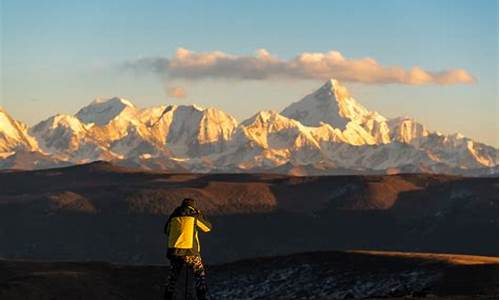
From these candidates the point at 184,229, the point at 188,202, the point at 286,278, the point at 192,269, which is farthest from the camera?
the point at 286,278

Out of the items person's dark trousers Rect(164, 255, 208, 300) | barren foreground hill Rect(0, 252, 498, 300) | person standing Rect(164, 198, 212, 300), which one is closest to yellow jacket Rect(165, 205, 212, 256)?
person standing Rect(164, 198, 212, 300)

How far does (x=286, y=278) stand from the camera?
10475 centimetres

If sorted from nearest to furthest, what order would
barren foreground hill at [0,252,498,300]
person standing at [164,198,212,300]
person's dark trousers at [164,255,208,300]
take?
person standing at [164,198,212,300] → person's dark trousers at [164,255,208,300] → barren foreground hill at [0,252,498,300]

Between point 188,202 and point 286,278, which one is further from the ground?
point 188,202

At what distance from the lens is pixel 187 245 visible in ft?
125

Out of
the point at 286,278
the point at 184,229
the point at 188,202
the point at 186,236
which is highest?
the point at 188,202

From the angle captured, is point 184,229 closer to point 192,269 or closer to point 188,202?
point 188,202

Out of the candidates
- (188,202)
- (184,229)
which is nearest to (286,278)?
(188,202)

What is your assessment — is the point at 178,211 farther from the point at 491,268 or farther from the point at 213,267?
the point at 213,267

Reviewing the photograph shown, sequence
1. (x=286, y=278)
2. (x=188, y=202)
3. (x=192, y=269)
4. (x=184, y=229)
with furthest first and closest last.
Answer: (x=286, y=278)
(x=192, y=269)
(x=188, y=202)
(x=184, y=229)

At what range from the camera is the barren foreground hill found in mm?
83312

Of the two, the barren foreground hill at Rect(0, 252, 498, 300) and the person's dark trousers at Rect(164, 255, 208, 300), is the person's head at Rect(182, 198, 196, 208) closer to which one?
the person's dark trousers at Rect(164, 255, 208, 300)

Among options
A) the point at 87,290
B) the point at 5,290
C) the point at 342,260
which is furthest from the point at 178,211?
the point at 342,260

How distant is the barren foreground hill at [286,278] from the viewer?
273 feet
